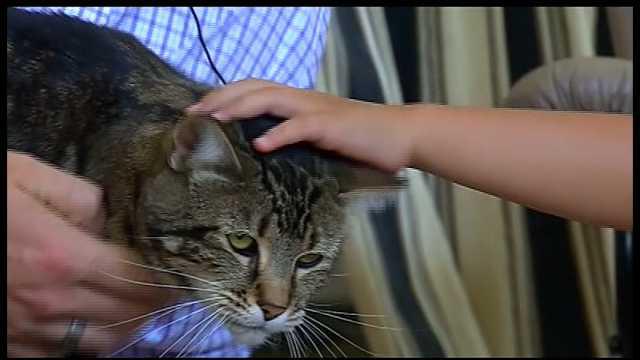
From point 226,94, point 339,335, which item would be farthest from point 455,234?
point 226,94

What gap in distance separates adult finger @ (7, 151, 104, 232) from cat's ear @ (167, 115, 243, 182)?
4cm

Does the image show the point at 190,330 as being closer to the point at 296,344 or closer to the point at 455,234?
the point at 296,344

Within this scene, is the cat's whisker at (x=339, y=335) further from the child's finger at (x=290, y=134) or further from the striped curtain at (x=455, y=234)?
the child's finger at (x=290, y=134)

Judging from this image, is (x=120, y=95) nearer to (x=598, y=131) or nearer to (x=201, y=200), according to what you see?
(x=201, y=200)

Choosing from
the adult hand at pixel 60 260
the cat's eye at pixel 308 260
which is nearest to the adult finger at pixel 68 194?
the adult hand at pixel 60 260

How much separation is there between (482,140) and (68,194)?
215mm

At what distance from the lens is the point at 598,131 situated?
1.50 feet

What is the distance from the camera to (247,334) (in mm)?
498

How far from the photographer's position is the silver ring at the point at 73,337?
48cm

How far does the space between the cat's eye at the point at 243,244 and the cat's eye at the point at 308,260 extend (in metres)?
0.03

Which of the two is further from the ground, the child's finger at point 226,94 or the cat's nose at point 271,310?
the child's finger at point 226,94

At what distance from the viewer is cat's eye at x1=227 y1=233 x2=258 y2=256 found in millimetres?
448

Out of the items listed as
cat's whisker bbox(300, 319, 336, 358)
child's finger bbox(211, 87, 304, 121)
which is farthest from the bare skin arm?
cat's whisker bbox(300, 319, 336, 358)

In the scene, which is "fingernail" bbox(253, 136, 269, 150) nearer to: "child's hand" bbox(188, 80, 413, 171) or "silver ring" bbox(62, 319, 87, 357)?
"child's hand" bbox(188, 80, 413, 171)
